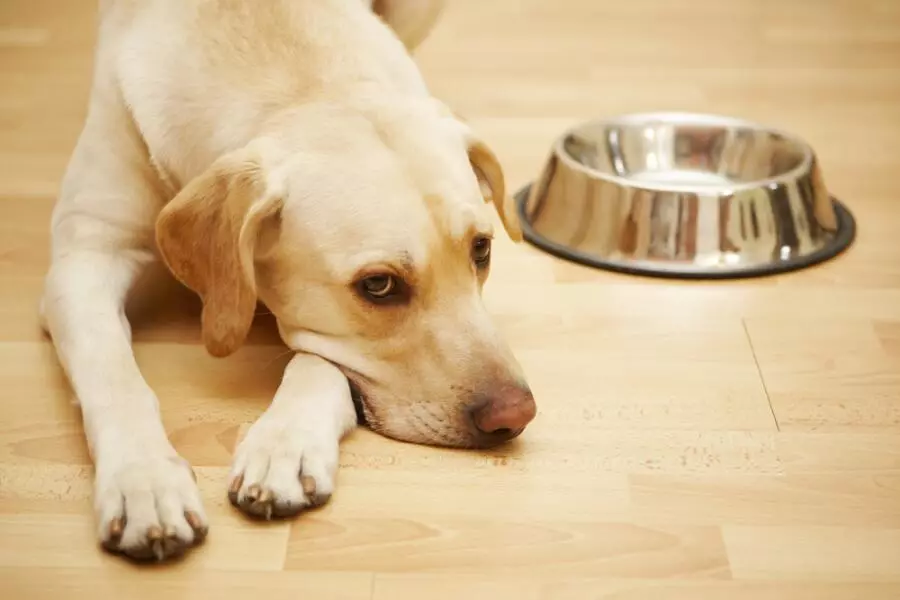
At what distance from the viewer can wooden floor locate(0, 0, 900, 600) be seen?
1.49m

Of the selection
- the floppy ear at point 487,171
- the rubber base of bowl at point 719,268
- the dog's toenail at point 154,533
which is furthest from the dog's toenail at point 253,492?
the rubber base of bowl at point 719,268

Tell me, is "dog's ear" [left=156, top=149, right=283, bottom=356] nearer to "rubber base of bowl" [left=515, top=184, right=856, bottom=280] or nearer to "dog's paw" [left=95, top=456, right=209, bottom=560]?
"dog's paw" [left=95, top=456, right=209, bottom=560]

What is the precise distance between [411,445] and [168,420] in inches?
16.4

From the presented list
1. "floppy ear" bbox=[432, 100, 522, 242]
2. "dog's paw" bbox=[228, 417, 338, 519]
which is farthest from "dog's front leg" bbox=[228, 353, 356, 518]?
"floppy ear" bbox=[432, 100, 522, 242]

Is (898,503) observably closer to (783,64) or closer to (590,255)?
(590,255)

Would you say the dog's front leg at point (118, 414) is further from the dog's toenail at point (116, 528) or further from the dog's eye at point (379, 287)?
the dog's eye at point (379, 287)

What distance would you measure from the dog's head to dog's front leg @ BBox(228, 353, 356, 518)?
0.30 feet

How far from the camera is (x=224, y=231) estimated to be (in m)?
1.69

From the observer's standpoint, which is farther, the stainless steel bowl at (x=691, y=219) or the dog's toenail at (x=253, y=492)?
the stainless steel bowl at (x=691, y=219)

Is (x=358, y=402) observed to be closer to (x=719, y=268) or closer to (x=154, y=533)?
(x=154, y=533)

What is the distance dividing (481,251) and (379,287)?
0.21m

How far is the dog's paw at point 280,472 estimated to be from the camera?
5.09 ft

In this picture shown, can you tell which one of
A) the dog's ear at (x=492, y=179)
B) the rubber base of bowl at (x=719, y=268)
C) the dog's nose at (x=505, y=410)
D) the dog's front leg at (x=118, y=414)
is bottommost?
the rubber base of bowl at (x=719, y=268)

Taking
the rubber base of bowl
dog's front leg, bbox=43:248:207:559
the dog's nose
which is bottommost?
the rubber base of bowl
